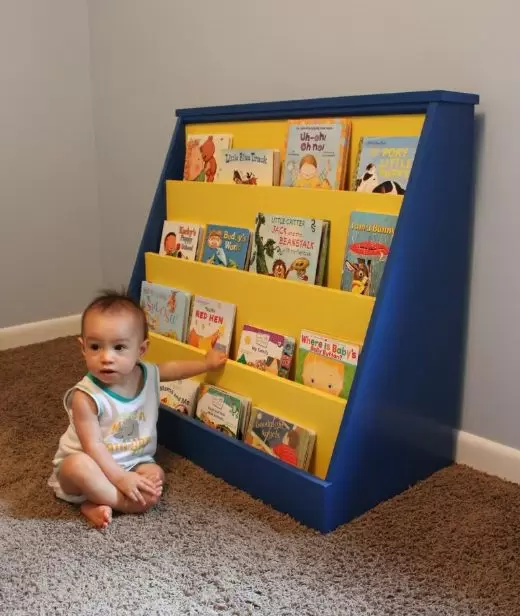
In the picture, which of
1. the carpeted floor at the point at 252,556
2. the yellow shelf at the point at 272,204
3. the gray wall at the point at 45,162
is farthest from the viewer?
Result: the gray wall at the point at 45,162

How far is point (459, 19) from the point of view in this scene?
1.25 m

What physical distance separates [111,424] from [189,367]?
21 centimetres

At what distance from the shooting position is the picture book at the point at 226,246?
4.74 feet

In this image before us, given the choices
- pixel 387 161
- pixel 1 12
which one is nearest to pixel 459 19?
pixel 387 161

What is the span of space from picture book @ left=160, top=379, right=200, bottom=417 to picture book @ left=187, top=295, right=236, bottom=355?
89 millimetres

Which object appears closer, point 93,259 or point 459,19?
point 459,19

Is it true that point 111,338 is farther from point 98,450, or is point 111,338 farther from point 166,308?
point 166,308

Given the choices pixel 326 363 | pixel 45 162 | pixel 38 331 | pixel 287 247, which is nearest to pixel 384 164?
pixel 287 247

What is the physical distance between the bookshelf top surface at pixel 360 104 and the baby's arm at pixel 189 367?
1.75 feet

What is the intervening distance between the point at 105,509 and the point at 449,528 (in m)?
0.60

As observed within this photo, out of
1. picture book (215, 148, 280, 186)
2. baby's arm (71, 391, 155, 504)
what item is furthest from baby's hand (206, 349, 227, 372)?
picture book (215, 148, 280, 186)

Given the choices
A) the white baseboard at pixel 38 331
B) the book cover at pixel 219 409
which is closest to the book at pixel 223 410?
the book cover at pixel 219 409

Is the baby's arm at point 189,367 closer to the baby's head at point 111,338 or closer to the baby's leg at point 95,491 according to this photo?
the baby's head at point 111,338

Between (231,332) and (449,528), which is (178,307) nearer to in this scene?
(231,332)
